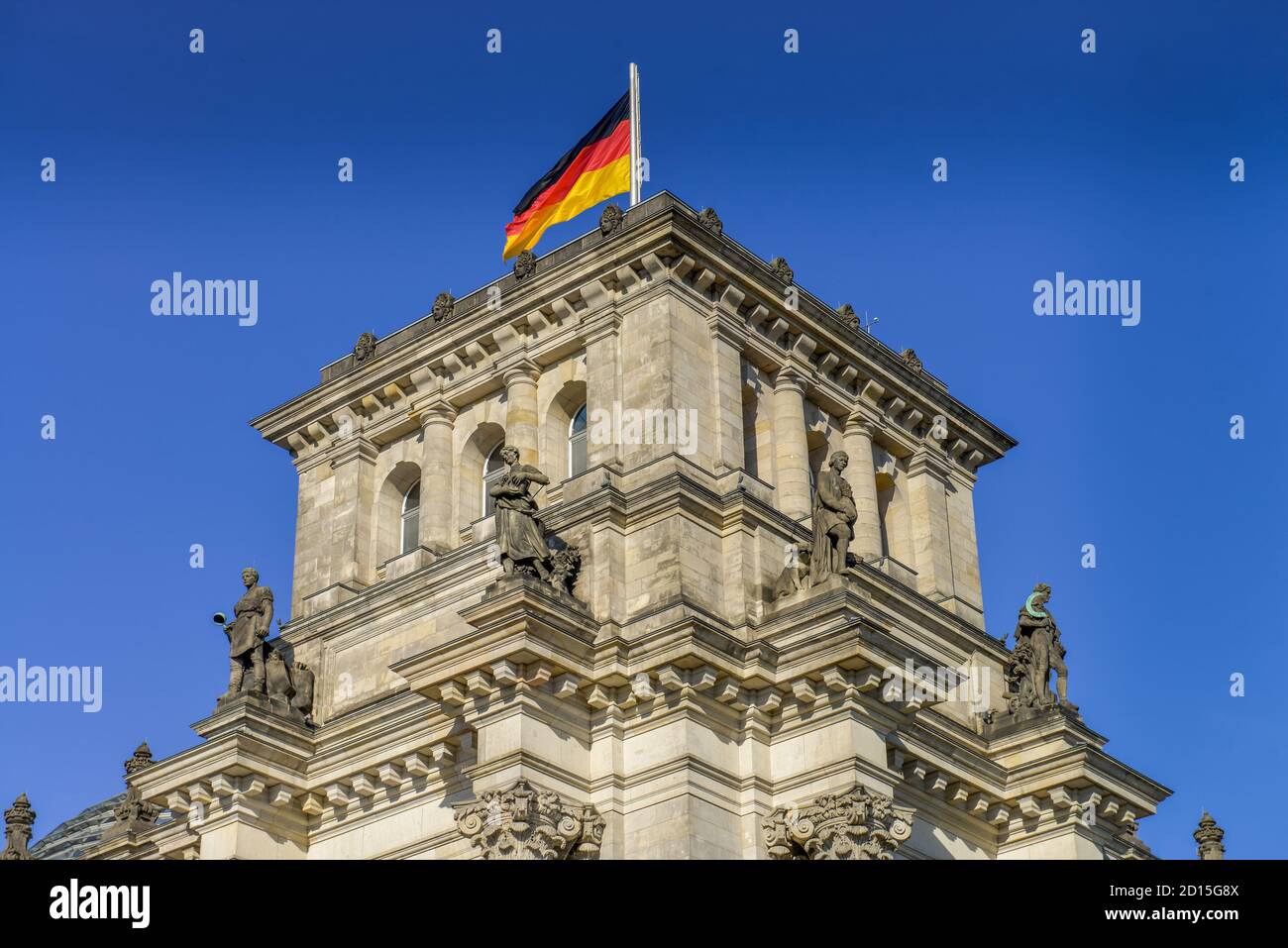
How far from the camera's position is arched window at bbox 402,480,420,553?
42969mm

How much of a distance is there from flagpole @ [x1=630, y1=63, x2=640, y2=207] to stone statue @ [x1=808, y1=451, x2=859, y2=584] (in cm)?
829

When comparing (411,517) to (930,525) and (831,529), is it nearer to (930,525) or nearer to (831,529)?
(831,529)

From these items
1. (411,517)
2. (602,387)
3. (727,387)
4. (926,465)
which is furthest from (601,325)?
(926,465)

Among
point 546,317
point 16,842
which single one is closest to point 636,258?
point 546,317

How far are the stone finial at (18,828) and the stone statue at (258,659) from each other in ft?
23.6

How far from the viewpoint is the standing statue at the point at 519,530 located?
35.3 metres

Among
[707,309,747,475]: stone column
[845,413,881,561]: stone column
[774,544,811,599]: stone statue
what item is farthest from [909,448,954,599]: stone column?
[774,544,811,599]: stone statue

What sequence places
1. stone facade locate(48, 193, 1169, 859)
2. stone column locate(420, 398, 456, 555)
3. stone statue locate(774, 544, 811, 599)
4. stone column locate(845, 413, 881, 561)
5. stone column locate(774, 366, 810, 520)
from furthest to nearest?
stone column locate(845, 413, 881, 561), stone column locate(420, 398, 456, 555), stone column locate(774, 366, 810, 520), stone statue locate(774, 544, 811, 599), stone facade locate(48, 193, 1169, 859)

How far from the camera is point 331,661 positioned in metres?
41.1

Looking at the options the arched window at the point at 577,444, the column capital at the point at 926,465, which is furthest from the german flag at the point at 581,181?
the column capital at the point at 926,465

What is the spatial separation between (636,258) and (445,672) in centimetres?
970

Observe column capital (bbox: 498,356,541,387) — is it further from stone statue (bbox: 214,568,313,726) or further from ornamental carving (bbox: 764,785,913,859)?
ornamental carving (bbox: 764,785,913,859)
